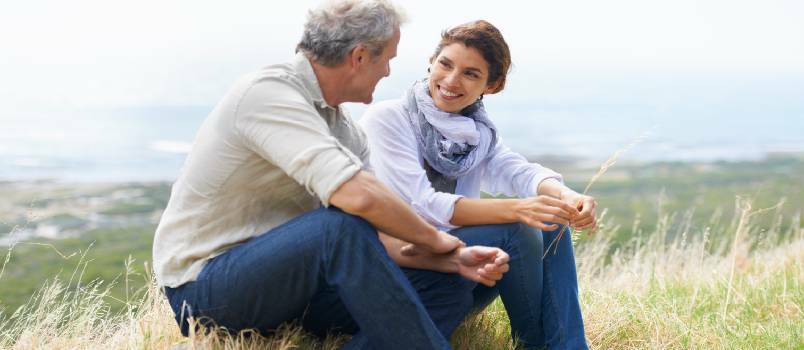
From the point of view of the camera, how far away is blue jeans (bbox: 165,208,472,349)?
225 centimetres

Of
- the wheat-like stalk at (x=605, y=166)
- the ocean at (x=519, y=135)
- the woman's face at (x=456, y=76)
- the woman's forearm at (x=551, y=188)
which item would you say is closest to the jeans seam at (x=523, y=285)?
the wheat-like stalk at (x=605, y=166)

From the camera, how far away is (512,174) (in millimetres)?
3193

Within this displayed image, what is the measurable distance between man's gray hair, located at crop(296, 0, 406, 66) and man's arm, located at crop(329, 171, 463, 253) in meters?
0.40

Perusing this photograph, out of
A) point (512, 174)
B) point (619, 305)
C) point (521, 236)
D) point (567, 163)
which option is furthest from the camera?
point (567, 163)

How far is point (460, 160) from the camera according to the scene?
308cm

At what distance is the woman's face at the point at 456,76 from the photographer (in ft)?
9.81

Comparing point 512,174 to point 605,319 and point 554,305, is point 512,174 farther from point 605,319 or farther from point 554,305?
point 605,319

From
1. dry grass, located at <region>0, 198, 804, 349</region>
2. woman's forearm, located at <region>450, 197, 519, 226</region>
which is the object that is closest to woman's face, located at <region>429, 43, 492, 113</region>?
woman's forearm, located at <region>450, 197, 519, 226</region>

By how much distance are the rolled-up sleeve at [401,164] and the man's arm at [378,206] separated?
1.35 feet

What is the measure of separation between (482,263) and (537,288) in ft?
1.23

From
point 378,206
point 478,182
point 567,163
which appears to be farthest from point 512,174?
point 567,163

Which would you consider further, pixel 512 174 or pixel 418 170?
pixel 512 174

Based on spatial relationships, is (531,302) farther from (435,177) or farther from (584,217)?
(435,177)

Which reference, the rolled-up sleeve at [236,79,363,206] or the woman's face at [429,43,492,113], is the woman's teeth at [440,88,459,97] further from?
the rolled-up sleeve at [236,79,363,206]
